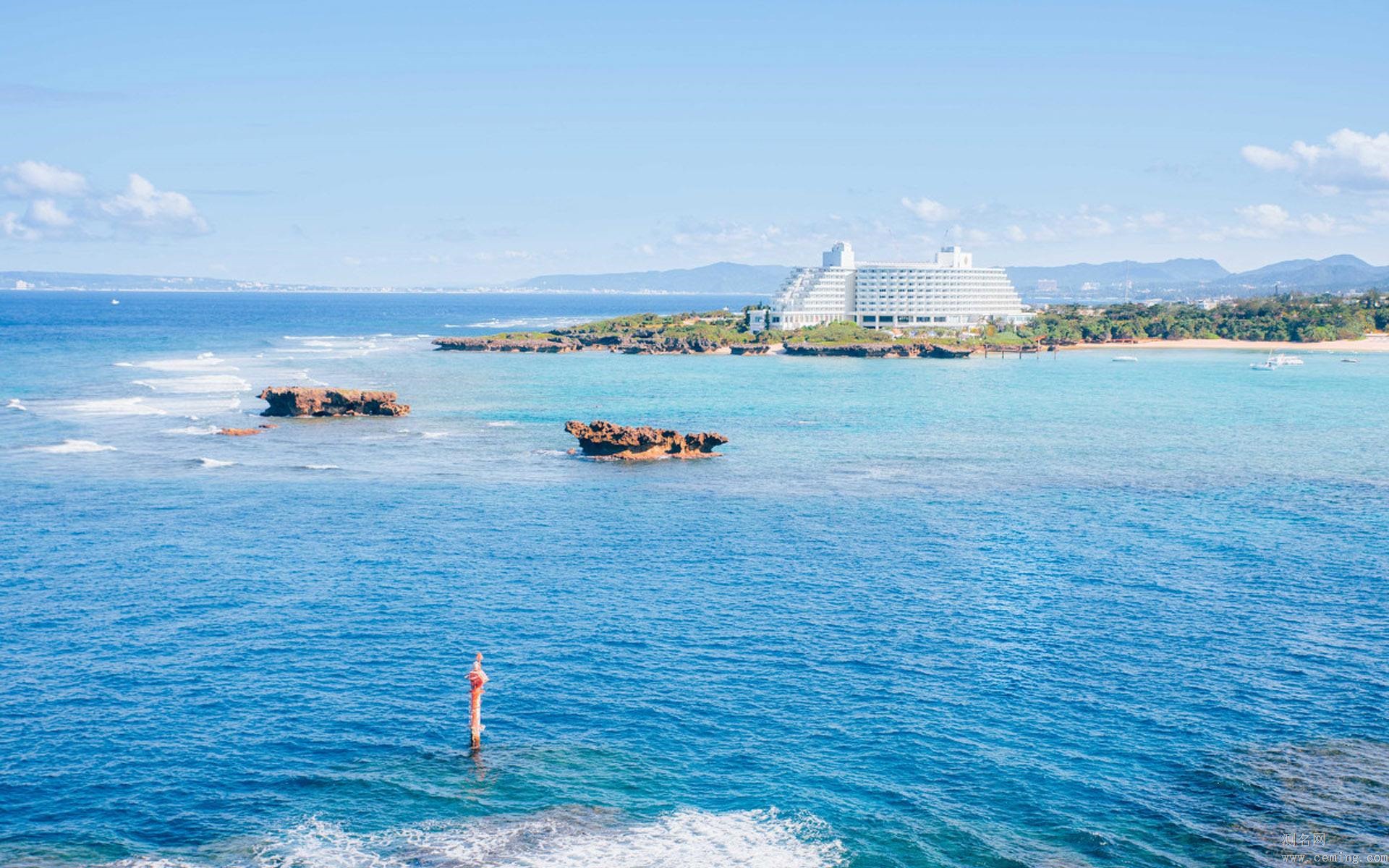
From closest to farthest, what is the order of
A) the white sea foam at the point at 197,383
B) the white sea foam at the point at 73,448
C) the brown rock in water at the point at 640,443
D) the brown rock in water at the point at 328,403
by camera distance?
the white sea foam at the point at 73,448 → the brown rock in water at the point at 640,443 → the brown rock in water at the point at 328,403 → the white sea foam at the point at 197,383

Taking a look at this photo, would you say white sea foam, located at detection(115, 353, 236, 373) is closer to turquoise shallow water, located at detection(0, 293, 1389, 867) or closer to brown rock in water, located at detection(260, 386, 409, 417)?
brown rock in water, located at detection(260, 386, 409, 417)

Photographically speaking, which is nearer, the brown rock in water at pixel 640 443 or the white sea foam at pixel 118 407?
the brown rock in water at pixel 640 443

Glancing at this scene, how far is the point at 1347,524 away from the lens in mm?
69375

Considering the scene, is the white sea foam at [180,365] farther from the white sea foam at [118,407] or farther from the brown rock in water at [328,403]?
the brown rock in water at [328,403]

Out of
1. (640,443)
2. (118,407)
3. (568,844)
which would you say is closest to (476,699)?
(568,844)

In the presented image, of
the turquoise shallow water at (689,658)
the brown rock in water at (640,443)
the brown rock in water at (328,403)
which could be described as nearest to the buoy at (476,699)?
the turquoise shallow water at (689,658)

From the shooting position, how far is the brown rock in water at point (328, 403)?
378 ft

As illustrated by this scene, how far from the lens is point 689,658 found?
4606 cm

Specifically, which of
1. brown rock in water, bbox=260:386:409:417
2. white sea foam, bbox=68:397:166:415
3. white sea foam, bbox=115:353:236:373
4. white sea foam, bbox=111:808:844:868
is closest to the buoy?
white sea foam, bbox=111:808:844:868

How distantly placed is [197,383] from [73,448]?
5549 centimetres

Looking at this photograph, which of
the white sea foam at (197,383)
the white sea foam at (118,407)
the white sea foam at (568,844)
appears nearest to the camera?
the white sea foam at (568,844)

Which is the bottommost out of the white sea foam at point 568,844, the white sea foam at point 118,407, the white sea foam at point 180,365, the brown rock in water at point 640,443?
the white sea foam at point 568,844

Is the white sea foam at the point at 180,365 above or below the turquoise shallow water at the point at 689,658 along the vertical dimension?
above

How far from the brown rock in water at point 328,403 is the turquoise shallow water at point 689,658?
21473 millimetres
